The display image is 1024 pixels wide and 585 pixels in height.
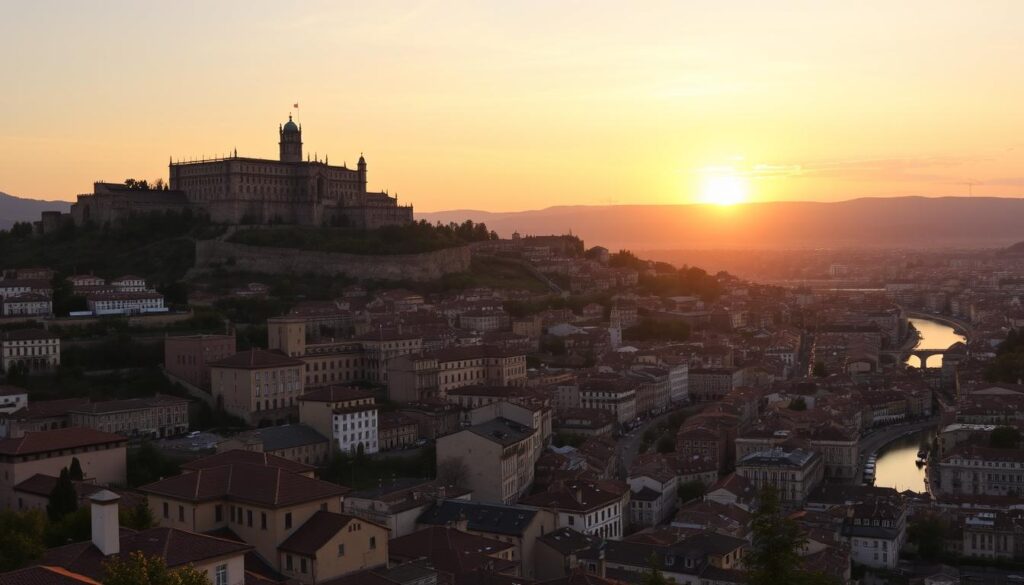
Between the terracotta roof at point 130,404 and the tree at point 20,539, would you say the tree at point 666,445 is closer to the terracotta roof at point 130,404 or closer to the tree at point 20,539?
the terracotta roof at point 130,404

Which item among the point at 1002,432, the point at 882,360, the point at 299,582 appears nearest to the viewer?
the point at 299,582

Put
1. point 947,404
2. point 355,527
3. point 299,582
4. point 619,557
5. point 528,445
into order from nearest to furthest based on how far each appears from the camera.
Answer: point 299,582 → point 355,527 → point 619,557 → point 528,445 → point 947,404

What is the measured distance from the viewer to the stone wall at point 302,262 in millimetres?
57469

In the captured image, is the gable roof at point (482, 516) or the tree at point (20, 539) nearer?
the tree at point (20, 539)

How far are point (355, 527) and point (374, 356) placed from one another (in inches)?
1049

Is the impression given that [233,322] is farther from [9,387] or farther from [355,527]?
[355,527]

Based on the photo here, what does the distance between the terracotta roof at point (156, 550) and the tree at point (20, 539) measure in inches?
Answer: 43.0

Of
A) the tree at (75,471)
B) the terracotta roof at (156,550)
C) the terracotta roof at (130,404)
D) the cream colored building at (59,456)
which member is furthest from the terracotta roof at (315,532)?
the terracotta roof at (130,404)

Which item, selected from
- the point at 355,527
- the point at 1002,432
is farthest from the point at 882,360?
the point at 355,527

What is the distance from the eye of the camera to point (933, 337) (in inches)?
3573

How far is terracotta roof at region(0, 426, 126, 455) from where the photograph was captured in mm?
26909

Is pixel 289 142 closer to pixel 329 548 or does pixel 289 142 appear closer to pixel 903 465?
pixel 903 465

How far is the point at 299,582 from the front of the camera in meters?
15.4

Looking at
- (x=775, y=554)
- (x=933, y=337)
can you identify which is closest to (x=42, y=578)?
(x=775, y=554)
